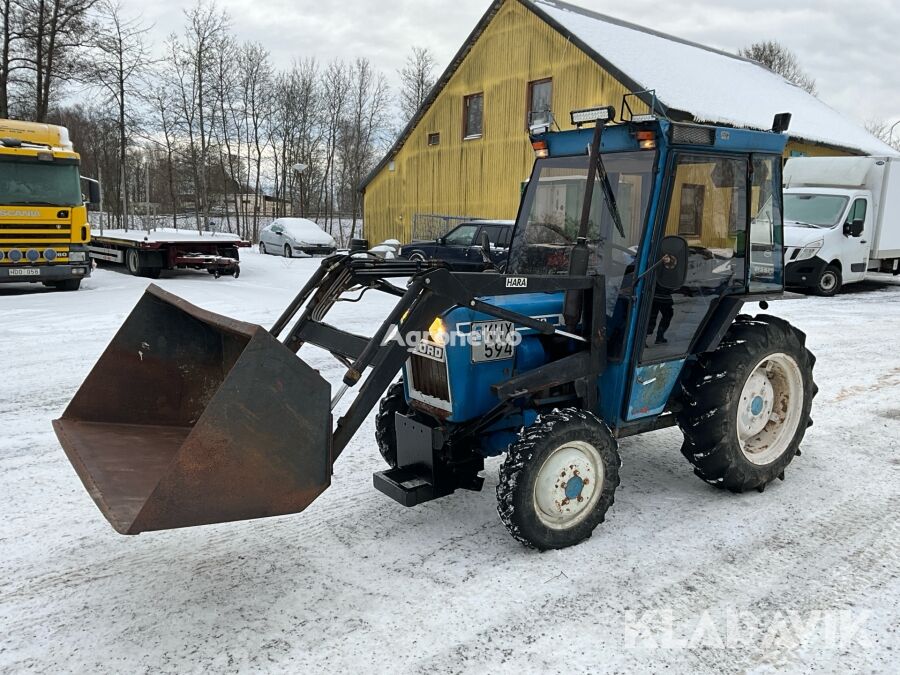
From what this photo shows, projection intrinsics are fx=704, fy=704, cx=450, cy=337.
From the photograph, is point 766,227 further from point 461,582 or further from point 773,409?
point 461,582

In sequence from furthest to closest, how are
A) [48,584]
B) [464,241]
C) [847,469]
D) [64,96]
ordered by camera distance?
[64,96] < [464,241] < [847,469] < [48,584]

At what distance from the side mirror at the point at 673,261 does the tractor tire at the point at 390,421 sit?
62.2 inches

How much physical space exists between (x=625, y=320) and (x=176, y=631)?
253cm

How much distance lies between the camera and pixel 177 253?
49.0 feet

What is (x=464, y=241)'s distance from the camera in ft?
48.1

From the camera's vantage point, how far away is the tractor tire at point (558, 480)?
3234 mm

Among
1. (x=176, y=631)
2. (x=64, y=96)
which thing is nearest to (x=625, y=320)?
(x=176, y=631)

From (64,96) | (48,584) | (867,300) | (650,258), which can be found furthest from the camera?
(64,96)

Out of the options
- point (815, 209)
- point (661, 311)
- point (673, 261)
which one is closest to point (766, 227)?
point (661, 311)

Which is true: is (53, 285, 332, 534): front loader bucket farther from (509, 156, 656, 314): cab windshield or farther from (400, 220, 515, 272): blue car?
(400, 220, 515, 272): blue car

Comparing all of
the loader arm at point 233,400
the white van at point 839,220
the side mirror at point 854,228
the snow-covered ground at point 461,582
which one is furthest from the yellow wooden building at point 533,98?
the loader arm at point 233,400

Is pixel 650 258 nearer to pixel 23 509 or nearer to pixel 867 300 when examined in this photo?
pixel 23 509

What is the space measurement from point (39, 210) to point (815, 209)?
48.1 ft

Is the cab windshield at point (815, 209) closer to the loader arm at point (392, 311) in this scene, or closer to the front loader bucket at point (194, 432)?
the loader arm at point (392, 311)
